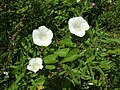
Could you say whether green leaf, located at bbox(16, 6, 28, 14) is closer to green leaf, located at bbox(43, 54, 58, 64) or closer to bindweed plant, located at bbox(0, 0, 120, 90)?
bindweed plant, located at bbox(0, 0, 120, 90)

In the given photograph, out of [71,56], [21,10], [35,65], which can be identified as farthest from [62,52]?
[21,10]

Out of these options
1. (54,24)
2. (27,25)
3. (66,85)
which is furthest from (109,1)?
(66,85)

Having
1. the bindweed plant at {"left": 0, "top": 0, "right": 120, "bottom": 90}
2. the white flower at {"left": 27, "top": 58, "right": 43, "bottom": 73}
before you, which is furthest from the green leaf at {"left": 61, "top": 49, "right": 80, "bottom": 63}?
the white flower at {"left": 27, "top": 58, "right": 43, "bottom": 73}

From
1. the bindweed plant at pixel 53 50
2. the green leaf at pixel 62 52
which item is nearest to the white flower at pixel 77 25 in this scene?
the bindweed plant at pixel 53 50

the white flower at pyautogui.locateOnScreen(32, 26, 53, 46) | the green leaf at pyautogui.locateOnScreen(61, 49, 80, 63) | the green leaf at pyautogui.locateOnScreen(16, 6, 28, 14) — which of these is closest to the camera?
the green leaf at pyautogui.locateOnScreen(61, 49, 80, 63)

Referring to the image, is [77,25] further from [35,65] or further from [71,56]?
[35,65]

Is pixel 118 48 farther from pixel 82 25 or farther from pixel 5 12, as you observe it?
pixel 5 12
